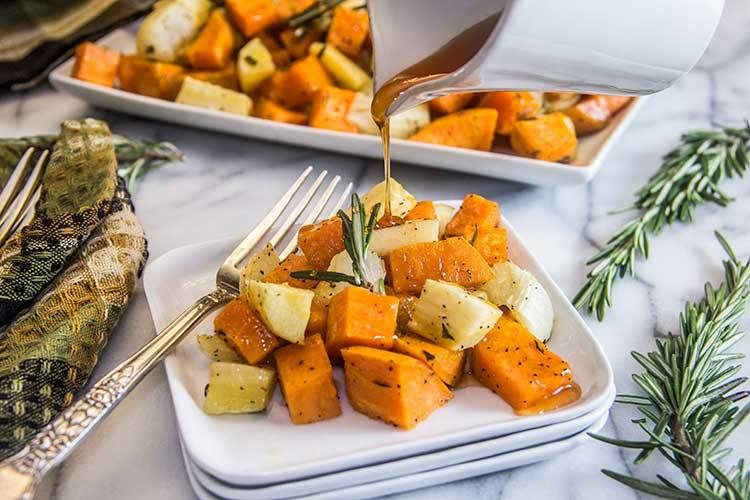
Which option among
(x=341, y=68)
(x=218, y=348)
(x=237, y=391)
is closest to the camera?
(x=237, y=391)

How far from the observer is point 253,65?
88.0 inches

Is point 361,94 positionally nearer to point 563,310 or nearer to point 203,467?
point 563,310

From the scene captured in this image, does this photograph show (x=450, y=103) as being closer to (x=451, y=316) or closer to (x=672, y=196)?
(x=672, y=196)

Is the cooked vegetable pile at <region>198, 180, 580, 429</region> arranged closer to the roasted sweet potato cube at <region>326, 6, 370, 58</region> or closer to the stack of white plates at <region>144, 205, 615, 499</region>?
the stack of white plates at <region>144, 205, 615, 499</region>

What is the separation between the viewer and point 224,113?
6.83 ft

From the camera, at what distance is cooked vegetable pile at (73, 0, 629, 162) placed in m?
1.99

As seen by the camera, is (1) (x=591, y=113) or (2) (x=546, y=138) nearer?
(2) (x=546, y=138)

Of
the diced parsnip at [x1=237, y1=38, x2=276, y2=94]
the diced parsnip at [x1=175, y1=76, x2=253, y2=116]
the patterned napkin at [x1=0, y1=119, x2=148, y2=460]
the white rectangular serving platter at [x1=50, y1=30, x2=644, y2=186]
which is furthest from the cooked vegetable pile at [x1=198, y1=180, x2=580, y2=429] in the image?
the diced parsnip at [x1=237, y1=38, x2=276, y2=94]

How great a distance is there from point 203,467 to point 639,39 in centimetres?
79

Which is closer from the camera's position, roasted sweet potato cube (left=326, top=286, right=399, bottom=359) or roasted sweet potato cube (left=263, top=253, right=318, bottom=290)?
roasted sweet potato cube (left=326, top=286, right=399, bottom=359)

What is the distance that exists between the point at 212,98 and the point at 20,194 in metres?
0.64

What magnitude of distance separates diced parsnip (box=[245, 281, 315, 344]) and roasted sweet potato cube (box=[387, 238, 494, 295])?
165 mm

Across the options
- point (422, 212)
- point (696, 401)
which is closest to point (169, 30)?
point (422, 212)

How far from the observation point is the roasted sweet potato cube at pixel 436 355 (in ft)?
3.96
